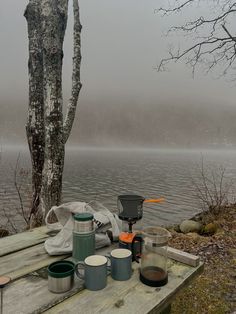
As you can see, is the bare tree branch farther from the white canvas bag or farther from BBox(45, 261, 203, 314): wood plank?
BBox(45, 261, 203, 314): wood plank

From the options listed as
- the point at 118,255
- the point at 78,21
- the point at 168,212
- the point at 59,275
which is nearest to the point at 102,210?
the point at 118,255

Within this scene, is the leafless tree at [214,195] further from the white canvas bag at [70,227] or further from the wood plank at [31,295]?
the wood plank at [31,295]

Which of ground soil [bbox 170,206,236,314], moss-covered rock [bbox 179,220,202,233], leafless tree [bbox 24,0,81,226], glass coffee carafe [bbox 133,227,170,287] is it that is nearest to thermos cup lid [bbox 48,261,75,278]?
glass coffee carafe [bbox 133,227,170,287]

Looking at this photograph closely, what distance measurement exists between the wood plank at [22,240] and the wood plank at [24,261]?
0.09m

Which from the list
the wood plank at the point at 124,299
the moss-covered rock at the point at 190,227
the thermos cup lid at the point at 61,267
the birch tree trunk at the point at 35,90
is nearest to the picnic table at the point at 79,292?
the wood plank at the point at 124,299

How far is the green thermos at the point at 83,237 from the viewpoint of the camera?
2.12 metres

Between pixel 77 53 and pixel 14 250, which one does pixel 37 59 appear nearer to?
pixel 77 53

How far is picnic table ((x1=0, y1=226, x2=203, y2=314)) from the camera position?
63.8 inches

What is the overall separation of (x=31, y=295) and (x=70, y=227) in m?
0.77

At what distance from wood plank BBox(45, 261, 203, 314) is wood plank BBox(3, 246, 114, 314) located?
6 cm

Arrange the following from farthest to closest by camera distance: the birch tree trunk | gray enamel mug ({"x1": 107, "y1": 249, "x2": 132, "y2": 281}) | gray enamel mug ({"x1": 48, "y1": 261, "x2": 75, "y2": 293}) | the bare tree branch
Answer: the bare tree branch → the birch tree trunk → gray enamel mug ({"x1": 107, "y1": 249, "x2": 132, "y2": 281}) → gray enamel mug ({"x1": 48, "y1": 261, "x2": 75, "y2": 293})

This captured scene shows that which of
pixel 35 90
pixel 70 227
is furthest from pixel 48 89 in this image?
pixel 70 227

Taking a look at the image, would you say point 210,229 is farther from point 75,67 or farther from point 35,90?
point 35,90

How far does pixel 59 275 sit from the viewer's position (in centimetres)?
176
